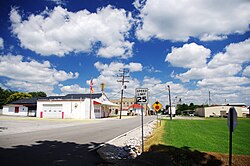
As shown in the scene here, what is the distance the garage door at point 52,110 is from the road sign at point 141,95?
1593 inches

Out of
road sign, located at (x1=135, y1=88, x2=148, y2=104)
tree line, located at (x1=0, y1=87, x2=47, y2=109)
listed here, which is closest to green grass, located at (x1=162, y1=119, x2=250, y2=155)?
road sign, located at (x1=135, y1=88, x2=148, y2=104)

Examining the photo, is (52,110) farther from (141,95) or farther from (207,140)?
(141,95)

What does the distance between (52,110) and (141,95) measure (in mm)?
42308

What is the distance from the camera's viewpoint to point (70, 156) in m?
8.24

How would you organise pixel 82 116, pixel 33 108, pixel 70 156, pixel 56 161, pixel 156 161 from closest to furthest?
pixel 156 161
pixel 56 161
pixel 70 156
pixel 82 116
pixel 33 108

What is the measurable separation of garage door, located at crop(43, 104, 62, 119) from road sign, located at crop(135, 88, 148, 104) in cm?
4047

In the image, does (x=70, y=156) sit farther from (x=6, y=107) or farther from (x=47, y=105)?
(x=6, y=107)

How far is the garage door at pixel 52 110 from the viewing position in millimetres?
46719

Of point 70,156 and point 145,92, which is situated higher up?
point 145,92

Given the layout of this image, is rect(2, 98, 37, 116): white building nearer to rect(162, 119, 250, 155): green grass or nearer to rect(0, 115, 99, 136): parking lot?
rect(0, 115, 99, 136): parking lot

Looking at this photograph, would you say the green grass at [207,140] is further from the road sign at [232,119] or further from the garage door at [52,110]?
the garage door at [52,110]

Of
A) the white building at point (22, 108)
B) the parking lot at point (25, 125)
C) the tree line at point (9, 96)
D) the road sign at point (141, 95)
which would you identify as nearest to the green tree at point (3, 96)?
the tree line at point (9, 96)

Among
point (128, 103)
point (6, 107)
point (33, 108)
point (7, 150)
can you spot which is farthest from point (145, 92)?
point (128, 103)

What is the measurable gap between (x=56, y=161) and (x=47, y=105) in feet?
143
